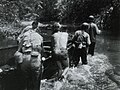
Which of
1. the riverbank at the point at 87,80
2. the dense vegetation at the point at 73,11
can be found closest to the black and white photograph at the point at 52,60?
the riverbank at the point at 87,80

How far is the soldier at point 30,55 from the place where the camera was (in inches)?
250

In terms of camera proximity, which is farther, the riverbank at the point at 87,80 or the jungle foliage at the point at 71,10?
the jungle foliage at the point at 71,10

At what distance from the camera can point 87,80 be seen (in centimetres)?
986

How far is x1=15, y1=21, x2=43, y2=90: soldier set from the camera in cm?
635

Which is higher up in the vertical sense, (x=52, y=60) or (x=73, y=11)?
(x=73, y=11)

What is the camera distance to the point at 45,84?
855 cm

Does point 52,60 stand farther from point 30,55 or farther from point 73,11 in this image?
point 73,11

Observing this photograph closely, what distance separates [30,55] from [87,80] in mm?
4049

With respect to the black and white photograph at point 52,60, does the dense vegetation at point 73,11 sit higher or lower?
higher

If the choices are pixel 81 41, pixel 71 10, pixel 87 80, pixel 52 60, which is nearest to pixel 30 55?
A: pixel 52 60

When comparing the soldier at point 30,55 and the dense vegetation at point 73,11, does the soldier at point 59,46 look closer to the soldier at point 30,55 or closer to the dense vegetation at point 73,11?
the soldier at point 30,55

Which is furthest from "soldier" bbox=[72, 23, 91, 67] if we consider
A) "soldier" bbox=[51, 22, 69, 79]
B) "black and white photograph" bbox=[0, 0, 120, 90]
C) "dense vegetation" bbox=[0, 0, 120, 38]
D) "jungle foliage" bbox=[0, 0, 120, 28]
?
"jungle foliage" bbox=[0, 0, 120, 28]

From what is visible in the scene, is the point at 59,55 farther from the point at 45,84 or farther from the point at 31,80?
the point at 31,80

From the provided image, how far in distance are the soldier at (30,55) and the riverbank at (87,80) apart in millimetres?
1785
